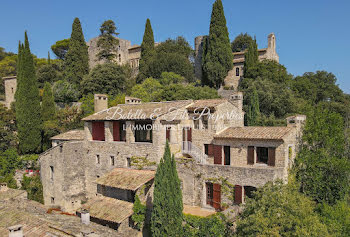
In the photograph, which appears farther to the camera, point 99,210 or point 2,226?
point 99,210

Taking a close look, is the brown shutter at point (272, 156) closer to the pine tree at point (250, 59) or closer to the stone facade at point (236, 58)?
the pine tree at point (250, 59)

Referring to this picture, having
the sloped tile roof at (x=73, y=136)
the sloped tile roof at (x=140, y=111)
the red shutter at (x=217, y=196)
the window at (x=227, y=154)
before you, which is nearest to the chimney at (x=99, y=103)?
the sloped tile roof at (x=73, y=136)

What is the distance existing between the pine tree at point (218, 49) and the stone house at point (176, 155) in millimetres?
18561

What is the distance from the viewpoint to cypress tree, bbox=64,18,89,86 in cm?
4303

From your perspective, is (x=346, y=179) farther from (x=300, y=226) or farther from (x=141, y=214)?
(x=141, y=214)

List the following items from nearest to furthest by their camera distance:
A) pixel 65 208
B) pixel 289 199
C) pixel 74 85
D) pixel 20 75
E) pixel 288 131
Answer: pixel 289 199
pixel 288 131
pixel 65 208
pixel 20 75
pixel 74 85

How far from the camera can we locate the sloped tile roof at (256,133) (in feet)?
55.9

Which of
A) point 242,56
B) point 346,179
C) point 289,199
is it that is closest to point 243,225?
point 289,199

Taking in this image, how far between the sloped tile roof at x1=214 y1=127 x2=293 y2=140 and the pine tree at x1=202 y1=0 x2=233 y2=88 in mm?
23956

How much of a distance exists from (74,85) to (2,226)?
1265 inches

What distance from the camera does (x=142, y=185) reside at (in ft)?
62.8

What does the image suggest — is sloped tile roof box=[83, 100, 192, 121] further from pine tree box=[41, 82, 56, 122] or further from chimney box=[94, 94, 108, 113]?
pine tree box=[41, 82, 56, 122]

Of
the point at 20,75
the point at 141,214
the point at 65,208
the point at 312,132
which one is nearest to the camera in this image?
the point at 141,214

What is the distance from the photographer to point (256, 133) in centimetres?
1802
